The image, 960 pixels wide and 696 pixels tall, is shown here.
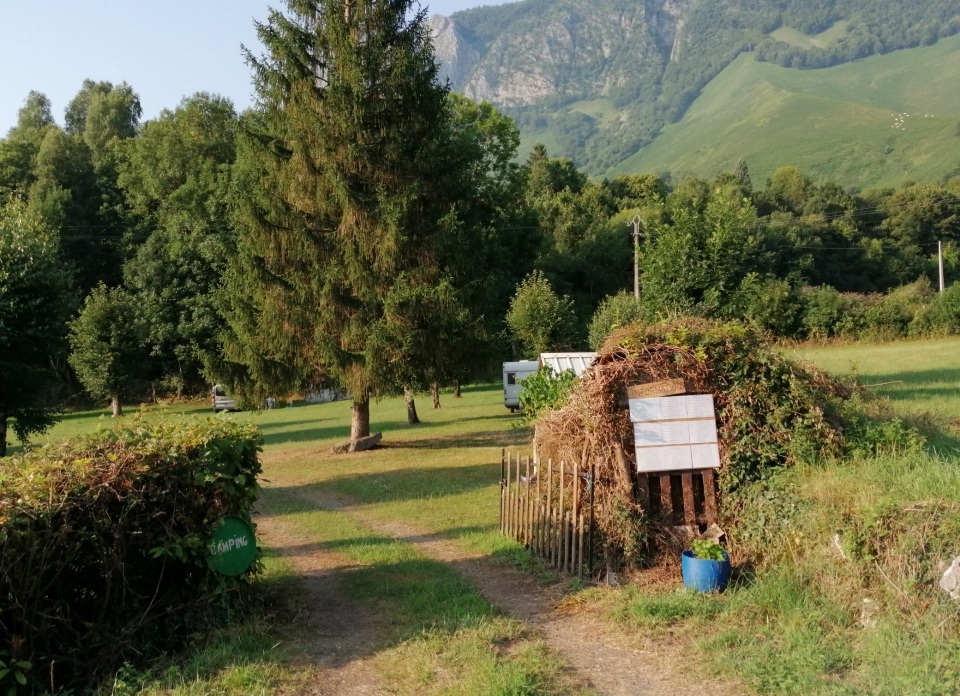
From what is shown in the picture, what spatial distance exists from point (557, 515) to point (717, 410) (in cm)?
220

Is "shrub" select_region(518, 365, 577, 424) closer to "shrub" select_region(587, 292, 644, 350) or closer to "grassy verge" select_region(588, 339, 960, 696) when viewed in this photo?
"grassy verge" select_region(588, 339, 960, 696)

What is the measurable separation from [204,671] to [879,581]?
5.55 m

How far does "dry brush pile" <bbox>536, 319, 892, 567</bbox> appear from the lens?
26.9 ft

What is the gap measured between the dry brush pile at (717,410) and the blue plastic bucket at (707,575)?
0.89 m

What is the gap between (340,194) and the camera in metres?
19.6

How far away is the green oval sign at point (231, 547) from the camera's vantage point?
22.7 ft

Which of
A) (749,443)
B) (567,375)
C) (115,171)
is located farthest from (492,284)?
(115,171)

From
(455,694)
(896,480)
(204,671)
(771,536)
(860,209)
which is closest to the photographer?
(455,694)

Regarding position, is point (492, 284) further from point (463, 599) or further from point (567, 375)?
point (463, 599)

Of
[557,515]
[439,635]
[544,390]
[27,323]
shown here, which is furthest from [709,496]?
[27,323]

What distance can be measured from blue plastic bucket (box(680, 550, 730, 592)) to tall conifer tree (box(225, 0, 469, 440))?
1285 cm

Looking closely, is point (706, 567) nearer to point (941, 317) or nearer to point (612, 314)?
point (612, 314)

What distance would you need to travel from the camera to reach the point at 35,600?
5.82 meters

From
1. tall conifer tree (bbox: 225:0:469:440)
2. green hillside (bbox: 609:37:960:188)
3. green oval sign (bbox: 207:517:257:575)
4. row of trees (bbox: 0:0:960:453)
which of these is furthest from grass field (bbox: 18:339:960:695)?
green hillside (bbox: 609:37:960:188)
